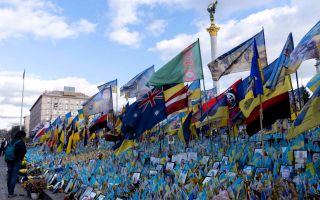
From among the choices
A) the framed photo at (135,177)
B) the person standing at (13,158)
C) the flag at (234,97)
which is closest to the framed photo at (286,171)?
the framed photo at (135,177)

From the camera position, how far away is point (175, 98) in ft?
35.5

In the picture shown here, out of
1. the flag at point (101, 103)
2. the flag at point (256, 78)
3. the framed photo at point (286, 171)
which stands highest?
the flag at point (101, 103)

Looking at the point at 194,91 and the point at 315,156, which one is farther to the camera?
the point at 194,91

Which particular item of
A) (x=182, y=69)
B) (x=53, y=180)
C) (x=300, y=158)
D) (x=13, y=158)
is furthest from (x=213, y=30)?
(x=300, y=158)

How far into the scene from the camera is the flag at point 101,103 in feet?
46.6

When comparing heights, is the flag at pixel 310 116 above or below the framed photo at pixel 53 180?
above

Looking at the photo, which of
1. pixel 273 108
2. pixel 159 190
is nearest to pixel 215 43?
pixel 273 108

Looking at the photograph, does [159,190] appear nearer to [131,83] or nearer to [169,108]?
[169,108]

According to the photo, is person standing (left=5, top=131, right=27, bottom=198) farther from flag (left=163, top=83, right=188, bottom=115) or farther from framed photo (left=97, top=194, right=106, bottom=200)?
flag (left=163, top=83, right=188, bottom=115)

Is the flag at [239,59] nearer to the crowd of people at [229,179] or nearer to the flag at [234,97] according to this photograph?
the flag at [234,97]

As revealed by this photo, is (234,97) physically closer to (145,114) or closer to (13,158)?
(145,114)

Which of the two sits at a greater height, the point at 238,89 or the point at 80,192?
the point at 238,89

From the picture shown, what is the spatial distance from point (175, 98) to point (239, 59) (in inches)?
104

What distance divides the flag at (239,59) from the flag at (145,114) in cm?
176
